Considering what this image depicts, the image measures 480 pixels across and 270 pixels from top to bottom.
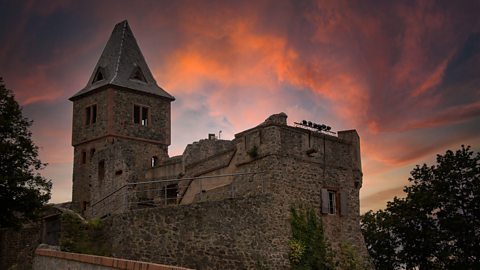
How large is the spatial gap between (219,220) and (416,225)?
18161mm

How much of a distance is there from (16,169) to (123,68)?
18.2m

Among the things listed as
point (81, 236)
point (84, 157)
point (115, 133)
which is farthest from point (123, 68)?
point (81, 236)

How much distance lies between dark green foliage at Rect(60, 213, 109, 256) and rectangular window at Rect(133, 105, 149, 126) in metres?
17.7

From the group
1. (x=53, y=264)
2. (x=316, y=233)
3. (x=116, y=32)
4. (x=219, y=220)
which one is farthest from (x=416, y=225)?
(x=116, y=32)

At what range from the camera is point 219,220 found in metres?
25.8

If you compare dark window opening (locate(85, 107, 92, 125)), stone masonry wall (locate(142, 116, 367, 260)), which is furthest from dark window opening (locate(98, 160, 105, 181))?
stone masonry wall (locate(142, 116, 367, 260))

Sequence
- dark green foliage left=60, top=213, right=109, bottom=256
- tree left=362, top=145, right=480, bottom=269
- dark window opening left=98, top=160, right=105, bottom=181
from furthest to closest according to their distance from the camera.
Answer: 1. dark window opening left=98, top=160, right=105, bottom=181
2. tree left=362, top=145, right=480, bottom=269
3. dark green foliage left=60, top=213, right=109, bottom=256

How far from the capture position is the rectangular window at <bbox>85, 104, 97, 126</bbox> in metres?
46.4

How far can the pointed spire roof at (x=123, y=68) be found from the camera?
153ft

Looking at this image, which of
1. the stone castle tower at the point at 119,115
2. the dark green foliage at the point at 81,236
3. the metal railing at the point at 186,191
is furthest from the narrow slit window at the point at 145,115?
the dark green foliage at the point at 81,236

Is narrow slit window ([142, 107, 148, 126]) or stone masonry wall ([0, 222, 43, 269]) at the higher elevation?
narrow slit window ([142, 107, 148, 126])

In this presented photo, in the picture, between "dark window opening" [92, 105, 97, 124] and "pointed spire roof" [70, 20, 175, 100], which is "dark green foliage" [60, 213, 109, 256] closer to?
"dark window opening" [92, 105, 97, 124]

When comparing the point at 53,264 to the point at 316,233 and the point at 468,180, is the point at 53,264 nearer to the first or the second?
the point at 316,233

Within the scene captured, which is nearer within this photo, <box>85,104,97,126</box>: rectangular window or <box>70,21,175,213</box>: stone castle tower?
<box>70,21,175,213</box>: stone castle tower
